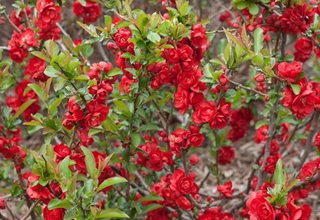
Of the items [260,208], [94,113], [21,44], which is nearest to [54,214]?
[94,113]

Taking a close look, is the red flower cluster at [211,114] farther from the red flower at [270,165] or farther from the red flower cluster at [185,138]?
the red flower at [270,165]

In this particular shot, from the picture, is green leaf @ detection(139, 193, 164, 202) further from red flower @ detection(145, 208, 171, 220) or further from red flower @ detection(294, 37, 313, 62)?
red flower @ detection(294, 37, 313, 62)

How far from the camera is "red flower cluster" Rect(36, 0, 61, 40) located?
259cm

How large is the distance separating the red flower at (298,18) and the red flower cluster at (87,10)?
1.03 m

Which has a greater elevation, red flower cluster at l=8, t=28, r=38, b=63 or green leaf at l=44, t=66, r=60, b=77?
green leaf at l=44, t=66, r=60, b=77

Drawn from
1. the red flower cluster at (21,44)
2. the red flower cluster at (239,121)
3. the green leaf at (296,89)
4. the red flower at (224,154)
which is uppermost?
the red flower cluster at (21,44)

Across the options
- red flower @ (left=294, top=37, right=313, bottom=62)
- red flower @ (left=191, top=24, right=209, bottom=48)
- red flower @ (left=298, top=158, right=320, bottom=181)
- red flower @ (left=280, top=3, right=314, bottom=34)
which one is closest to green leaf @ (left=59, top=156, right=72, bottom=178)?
red flower @ (left=191, top=24, right=209, bottom=48)

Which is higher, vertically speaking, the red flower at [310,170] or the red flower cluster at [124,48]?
the red flower cluster at [124,48]

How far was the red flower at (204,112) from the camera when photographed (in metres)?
2.26

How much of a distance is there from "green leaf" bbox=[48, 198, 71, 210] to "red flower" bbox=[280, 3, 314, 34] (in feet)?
3.96

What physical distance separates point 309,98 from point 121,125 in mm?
809

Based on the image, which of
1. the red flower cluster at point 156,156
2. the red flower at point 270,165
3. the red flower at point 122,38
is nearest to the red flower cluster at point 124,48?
the red flower at point 122,38

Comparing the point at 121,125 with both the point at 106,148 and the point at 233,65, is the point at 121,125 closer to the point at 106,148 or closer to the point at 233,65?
the point at 106,148

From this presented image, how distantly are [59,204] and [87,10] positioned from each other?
139 cm
